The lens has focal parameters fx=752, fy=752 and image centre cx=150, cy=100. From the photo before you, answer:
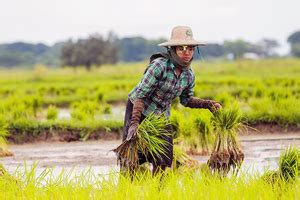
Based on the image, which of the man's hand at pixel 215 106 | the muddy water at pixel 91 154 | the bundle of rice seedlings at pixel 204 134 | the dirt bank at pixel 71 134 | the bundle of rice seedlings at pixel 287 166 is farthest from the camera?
the dirt bank at pixel 71 134

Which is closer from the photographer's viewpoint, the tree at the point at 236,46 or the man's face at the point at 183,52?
the man's face at the point at 183,52

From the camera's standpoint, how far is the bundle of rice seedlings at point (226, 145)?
238 inches

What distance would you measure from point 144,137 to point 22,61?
263ft

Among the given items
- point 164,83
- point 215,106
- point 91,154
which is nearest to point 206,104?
point 215,106

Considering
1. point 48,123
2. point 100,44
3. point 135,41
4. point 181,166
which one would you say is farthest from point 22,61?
point 181,166

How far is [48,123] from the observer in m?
Answer: 11.8

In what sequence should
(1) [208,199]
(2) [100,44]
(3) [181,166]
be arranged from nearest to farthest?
(1) [208,199] < (3) [181,166] < (2) [100,44]

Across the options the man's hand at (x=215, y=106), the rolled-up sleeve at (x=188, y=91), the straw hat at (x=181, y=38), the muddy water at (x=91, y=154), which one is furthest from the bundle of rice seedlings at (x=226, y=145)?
the muddy water at (x=91, y=154)

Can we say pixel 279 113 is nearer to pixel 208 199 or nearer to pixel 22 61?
pixel 208 199

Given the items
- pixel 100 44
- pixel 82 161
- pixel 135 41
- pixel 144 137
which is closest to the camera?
pixel 144 137

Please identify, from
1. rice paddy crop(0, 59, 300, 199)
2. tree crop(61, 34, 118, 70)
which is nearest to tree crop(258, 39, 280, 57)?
tree crop(61, 34, 118, 70)

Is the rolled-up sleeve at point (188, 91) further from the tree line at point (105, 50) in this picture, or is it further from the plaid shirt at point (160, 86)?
the tree line at point (105, 50)

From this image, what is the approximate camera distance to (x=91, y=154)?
986 centimetres

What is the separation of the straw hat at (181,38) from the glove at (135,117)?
508 millimetres
